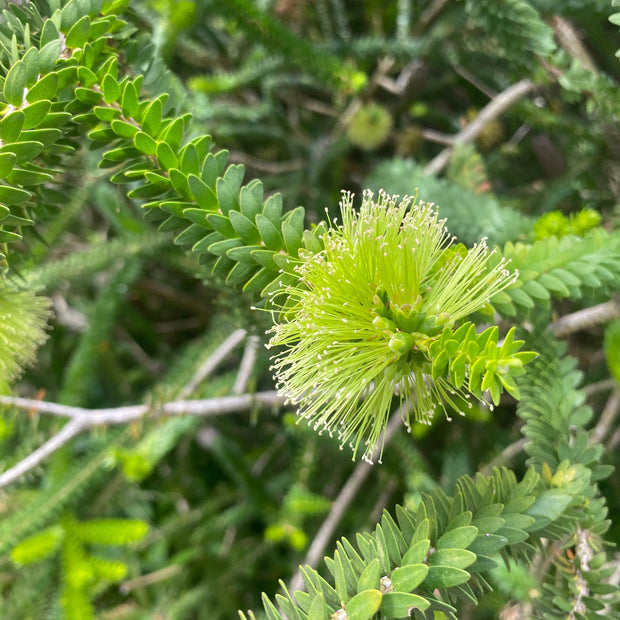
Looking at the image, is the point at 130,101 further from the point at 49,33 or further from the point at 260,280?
the point at 260,280

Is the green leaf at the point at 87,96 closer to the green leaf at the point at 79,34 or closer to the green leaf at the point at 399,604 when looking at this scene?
the green leaf at the point at 79,34

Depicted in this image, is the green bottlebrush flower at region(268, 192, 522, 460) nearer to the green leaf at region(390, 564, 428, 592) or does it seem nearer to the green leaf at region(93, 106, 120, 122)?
the green leaf at region(390, 564, 428, 592)

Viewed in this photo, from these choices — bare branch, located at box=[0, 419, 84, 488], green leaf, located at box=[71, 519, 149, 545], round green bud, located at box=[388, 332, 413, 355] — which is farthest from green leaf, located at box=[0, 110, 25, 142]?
green leaf, located at box=[71, 519, 149, 545]

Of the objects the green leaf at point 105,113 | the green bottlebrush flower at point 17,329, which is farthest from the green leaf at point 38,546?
the green leaf at point 105,113

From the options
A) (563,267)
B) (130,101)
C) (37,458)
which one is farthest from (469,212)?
(37,458)

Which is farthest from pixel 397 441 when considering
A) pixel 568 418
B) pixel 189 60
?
pixel 189 60

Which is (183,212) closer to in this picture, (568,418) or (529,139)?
(568,418)
